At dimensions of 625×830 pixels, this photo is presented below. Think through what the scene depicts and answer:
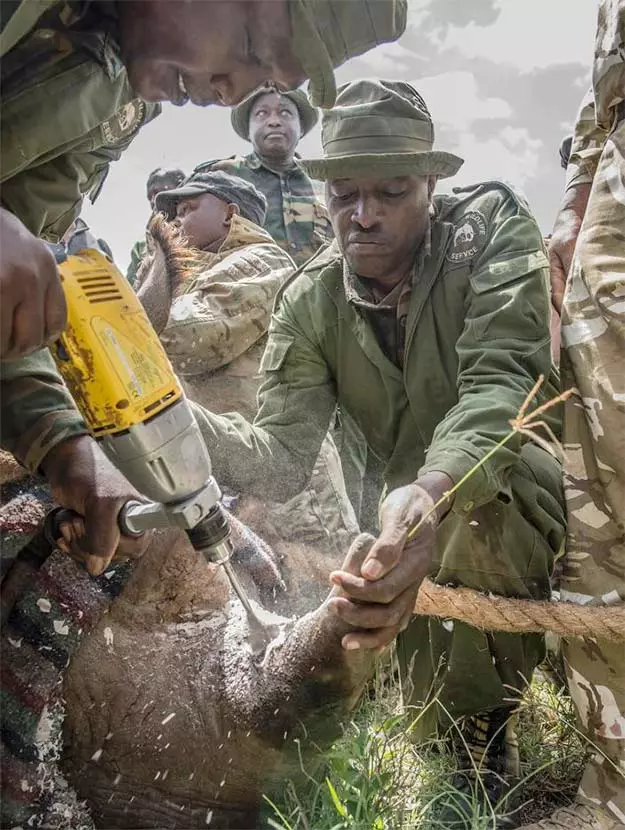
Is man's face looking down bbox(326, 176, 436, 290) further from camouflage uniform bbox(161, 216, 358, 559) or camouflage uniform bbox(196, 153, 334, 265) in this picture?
camouflage uniform bbox(196, 153, 334, 265)

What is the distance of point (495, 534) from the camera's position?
251 centimetres

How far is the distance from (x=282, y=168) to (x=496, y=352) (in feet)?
11.6

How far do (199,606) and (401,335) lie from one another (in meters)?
1.21

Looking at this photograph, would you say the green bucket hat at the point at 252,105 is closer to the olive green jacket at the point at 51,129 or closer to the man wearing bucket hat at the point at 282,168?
the man wearing bucket hat at the point at 282,168

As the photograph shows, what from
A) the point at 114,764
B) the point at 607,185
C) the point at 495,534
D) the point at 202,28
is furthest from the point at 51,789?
the point at 607,185

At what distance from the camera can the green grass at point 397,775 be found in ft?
6.72

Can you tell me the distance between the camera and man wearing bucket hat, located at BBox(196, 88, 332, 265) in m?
5.37

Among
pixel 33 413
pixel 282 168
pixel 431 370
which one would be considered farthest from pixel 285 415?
pixel 282 168

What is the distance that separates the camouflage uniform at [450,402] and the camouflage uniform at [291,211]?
241 cm

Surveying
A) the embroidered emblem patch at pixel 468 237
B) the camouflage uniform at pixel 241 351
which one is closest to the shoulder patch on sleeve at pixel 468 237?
the embroidered emblem patch at pixel 468 237

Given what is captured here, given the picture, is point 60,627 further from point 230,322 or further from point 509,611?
point 230,322

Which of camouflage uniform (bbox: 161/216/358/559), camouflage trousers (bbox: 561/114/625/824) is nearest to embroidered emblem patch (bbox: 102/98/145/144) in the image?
camouflage trousers (bbox: 561/114/625/824)

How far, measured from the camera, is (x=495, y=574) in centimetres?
253

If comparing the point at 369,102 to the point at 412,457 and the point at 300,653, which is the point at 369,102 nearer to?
the point at 412,457
